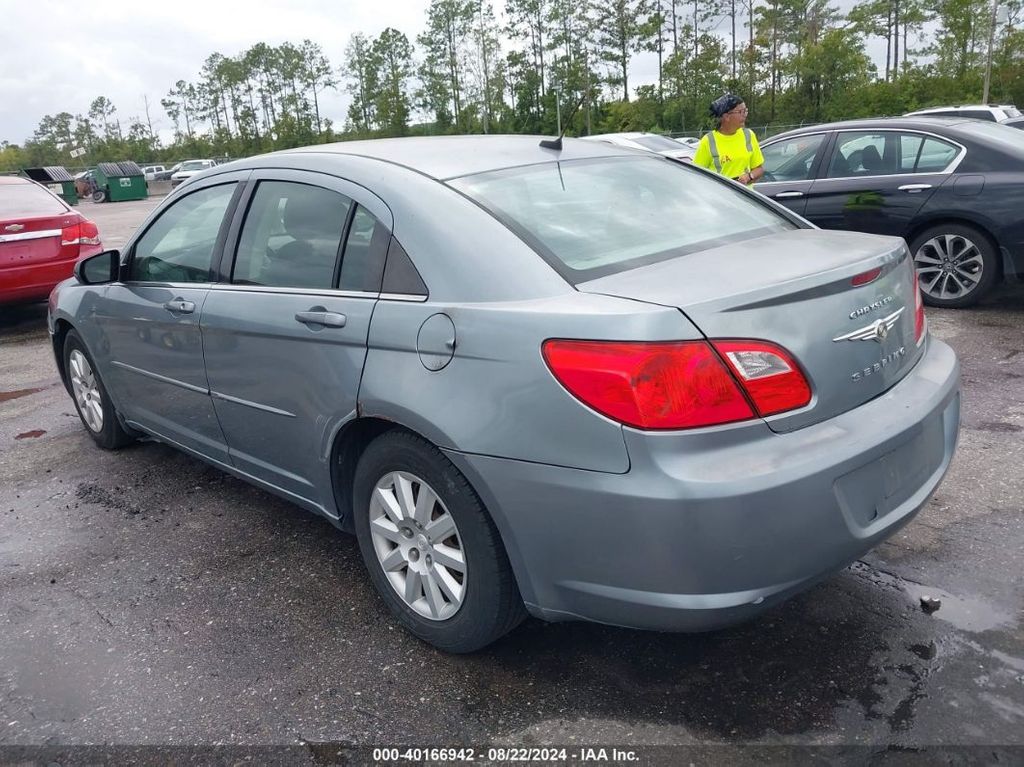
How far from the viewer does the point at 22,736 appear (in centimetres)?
245

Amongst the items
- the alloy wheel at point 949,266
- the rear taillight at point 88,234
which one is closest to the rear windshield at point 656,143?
the alloy wheel at point 949,266

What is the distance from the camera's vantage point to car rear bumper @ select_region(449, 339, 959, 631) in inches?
80.4

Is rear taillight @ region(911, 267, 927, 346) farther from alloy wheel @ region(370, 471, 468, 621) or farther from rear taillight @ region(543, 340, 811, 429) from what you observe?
alloy wheel @ region(370, 471, 468, 621)

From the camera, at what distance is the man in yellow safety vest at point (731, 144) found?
6.36 m

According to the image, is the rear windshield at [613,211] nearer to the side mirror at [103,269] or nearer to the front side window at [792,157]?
the side mirror at [103,269]

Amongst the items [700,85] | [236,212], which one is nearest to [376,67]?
[700,85]

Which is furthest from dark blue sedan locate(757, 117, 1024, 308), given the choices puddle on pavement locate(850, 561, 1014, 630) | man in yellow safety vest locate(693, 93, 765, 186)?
puddle on pavement locate(850, 561, 1014, 630)

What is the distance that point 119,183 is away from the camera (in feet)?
136

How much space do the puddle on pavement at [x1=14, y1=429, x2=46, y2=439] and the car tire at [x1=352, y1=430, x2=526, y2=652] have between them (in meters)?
3.46

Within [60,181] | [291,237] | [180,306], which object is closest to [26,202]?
[180,306]

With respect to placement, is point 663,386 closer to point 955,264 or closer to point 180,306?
point 180,306

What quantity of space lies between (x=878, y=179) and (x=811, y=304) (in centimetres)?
552

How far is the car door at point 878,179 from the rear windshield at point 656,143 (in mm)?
10116

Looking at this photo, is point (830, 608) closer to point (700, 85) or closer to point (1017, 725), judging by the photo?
point (1017, 725)
